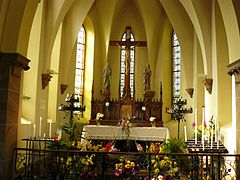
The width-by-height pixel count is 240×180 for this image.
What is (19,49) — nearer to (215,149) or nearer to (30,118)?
(30,118)

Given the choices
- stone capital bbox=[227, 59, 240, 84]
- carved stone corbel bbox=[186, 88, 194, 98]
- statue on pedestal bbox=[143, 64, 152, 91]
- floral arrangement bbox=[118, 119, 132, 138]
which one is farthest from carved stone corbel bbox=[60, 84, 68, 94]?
stone capital bbox=[227, 59, 240, 84]

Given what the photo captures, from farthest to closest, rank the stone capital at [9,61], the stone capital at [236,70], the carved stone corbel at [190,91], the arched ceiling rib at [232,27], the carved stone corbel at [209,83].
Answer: the carved stone corbel at [190,91] < the carved stone corbel at [209,83] < the arched ceiling rib at [232,27] < the stone capital at [9,61] < the stone capital at [236,70]

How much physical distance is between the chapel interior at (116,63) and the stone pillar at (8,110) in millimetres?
18

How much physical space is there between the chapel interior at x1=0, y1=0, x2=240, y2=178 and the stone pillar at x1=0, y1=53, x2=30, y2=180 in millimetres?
18

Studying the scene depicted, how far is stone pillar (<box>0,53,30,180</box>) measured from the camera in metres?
5.45

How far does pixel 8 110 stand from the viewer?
565cm

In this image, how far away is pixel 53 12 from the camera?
9.30 meters

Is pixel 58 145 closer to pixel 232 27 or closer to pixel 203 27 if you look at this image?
pixel 232 27

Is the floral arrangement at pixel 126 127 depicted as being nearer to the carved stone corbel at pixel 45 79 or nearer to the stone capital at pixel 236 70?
the carved stone corbel at pixel 45 79

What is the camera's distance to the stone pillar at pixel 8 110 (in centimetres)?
545

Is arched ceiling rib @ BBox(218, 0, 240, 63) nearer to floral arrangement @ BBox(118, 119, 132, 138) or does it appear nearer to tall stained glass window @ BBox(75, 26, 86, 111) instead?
floral arrangement @ BBox(118, 119, 132, 138)

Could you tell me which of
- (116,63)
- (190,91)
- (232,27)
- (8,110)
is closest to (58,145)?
(8,110)

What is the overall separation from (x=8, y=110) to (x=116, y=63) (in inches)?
356

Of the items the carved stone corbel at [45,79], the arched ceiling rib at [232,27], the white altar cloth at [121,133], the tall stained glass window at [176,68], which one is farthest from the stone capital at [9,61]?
the tall stained glass window at [176,68]
